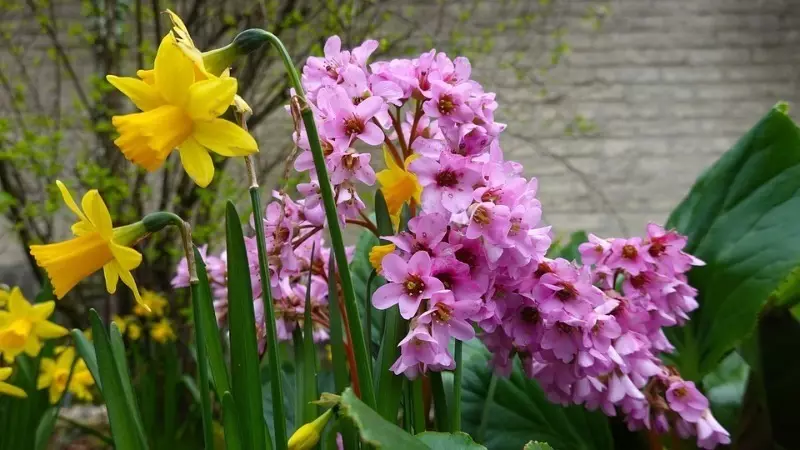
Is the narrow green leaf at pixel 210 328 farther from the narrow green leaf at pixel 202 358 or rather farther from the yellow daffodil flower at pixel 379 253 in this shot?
the yellow daffodil flower at pixel 379 253

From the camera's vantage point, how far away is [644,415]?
1.71 feet

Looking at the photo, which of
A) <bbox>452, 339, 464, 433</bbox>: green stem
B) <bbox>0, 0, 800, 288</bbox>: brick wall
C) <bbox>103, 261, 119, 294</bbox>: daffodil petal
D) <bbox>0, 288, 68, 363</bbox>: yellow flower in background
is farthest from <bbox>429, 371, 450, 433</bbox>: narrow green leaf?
<bbox>0, 0, 800, 288</bbox>: brick wall

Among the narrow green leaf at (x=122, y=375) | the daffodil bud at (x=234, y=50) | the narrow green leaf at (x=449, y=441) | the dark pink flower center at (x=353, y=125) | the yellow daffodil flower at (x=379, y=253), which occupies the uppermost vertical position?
the daffodil bud at (x=234, y=50)

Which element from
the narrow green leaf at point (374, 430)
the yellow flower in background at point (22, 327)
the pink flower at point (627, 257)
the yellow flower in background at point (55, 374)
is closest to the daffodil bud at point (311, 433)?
the narrow green leaf at point (374, 430)

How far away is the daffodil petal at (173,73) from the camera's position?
313mm

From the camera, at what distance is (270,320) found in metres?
0.37

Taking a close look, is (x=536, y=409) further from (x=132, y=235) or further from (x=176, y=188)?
(x=176, y=188)

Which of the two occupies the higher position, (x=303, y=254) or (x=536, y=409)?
Result: (x=303, y=254)

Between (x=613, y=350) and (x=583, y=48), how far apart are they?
225 centimetres

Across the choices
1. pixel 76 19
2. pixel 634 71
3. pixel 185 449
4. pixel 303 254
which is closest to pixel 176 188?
pixel 76 19

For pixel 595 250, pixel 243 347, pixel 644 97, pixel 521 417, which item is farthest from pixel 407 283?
pixel 644 97

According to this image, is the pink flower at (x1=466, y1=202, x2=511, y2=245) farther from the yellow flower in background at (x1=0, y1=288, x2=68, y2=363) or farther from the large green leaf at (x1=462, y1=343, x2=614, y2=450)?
the yellow flower in background at (x1=0, y1=288, x2=68, y2=363)

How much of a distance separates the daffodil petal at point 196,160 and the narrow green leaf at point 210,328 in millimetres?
86

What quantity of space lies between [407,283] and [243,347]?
4.2 inches
